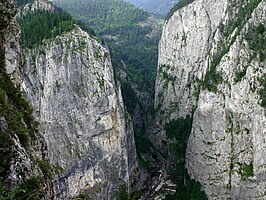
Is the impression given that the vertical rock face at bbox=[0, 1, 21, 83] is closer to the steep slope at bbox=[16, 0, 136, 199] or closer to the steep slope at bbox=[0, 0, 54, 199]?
the steep slope at bbox=[0, 0, 54, 199]

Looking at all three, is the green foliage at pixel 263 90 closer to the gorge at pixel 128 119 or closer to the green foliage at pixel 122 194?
the gorge at pixel 128 119

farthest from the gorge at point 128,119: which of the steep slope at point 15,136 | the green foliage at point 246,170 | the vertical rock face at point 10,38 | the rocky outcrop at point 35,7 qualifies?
the steep slope at point 15,136

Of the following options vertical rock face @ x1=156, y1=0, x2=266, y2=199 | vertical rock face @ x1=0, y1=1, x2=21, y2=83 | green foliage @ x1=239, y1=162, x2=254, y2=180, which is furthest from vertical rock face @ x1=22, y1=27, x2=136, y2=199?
vertical rock face @ x1=0, y1=1, x2=21, y2=83

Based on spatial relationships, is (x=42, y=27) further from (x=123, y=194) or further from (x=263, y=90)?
(x=263, y=90)

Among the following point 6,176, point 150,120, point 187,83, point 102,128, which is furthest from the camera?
point 150,120

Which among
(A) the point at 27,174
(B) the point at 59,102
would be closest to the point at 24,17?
(B) the point at 59,102

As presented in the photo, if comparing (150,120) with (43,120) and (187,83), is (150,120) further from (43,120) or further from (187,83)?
(43,120)
